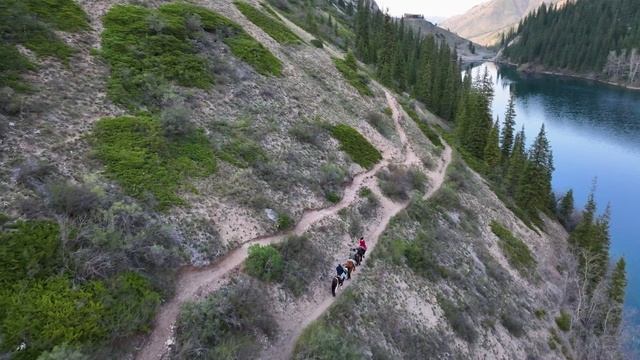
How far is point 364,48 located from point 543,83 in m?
114

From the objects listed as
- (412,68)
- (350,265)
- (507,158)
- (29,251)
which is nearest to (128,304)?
(29,251)

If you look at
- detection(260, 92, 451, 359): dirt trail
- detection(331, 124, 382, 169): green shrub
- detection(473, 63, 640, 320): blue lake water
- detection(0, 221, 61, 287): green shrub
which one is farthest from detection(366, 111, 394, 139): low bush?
detection(473, 63, 640, 320): blue lake water

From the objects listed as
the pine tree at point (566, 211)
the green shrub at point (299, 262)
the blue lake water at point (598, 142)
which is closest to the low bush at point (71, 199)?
the green shrub at point (299, 262)

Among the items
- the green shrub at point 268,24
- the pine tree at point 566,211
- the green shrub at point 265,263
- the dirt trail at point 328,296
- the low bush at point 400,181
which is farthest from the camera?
the pine tree at point 566,211

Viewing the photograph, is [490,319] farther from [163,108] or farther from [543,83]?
[543,83]

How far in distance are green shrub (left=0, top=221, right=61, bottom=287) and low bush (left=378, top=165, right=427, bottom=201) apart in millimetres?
22349

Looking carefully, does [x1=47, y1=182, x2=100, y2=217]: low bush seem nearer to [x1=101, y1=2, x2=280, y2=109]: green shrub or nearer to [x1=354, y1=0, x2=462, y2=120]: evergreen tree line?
[x1=101, y1=2, x2=280, y2=109]: green shrub

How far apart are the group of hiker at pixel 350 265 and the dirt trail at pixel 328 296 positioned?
17.5 inches

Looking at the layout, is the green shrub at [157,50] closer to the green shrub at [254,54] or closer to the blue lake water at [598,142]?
the green shrub at [254,54]

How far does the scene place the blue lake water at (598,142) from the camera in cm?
6541

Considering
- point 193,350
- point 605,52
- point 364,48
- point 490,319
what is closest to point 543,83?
point 605,52

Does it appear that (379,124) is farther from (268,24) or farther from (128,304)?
(128,304)

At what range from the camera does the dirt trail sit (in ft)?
54.9

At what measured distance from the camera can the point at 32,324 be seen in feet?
39.5
